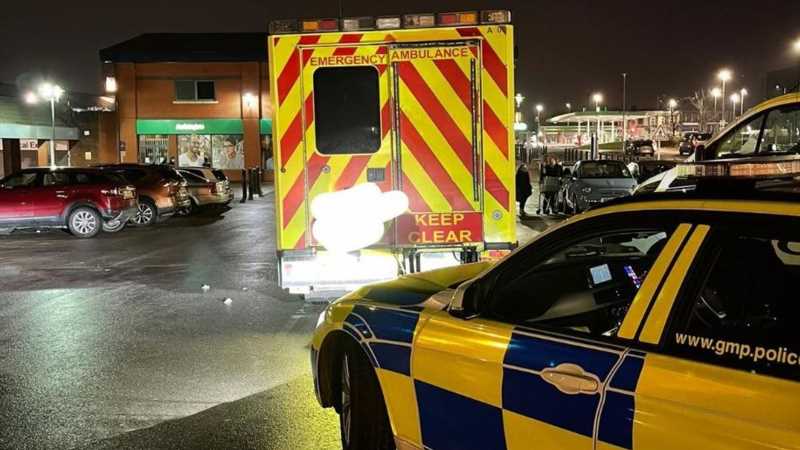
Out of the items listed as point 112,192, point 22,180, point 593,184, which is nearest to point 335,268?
point 112,192

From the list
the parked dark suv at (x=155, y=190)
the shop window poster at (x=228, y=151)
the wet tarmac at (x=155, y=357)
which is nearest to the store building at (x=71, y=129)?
the shop window poster at (x=228, y=151)

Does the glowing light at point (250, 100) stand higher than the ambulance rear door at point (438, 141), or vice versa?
the glowing light at point (250, 100)

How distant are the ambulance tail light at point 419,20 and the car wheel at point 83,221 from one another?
1204cm

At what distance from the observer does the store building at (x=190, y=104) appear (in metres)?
46.2

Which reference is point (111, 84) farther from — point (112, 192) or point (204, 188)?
point (112, 192)

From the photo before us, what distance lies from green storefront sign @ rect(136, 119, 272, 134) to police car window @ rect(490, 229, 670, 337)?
4364 centimetres

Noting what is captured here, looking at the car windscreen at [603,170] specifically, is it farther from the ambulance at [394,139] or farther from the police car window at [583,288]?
the police car window at [583,288]

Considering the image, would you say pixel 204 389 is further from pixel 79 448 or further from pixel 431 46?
pixel 431 46

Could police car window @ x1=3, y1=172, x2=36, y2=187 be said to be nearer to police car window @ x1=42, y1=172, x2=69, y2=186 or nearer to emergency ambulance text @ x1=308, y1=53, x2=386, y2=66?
police car window @ x1=42, y1=172, x2=69, y2=186

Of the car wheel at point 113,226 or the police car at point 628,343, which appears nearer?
the police car at point 628,343

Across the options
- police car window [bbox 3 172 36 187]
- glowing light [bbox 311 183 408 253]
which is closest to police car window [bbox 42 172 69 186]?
police car window [bbox 3 172 36 187]

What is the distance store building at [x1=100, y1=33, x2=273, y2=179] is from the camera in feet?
152

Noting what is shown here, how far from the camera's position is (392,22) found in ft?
23.3

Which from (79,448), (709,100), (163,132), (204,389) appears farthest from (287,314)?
(709,100)
